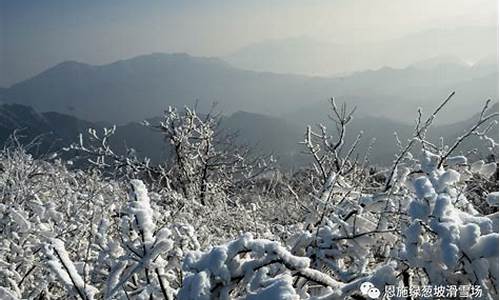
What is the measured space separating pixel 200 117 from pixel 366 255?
15.8m

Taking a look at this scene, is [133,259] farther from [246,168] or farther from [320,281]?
[246,168]

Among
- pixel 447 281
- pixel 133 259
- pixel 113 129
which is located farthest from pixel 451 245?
pixel 113 129

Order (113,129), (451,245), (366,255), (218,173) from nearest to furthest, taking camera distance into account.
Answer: (451,245) < (366,255) < (113,129) < (218,173)

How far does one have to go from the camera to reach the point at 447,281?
175 cm

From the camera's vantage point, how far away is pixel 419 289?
1.91 m

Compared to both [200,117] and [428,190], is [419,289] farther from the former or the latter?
[200,117]

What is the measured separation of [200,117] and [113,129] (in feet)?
11.3

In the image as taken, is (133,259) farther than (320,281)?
Yes

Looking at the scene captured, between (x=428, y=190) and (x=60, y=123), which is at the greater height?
(x=428, y=190)

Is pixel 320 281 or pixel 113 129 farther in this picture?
pixel 113 129

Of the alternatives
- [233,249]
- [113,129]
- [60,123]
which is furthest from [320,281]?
[60,123]

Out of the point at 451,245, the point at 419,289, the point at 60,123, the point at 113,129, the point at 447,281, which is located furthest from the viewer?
the point at 60,123

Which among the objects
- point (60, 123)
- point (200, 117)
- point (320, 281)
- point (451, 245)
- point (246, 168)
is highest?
point (451, 245)

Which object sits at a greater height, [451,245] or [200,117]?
[451,245]
